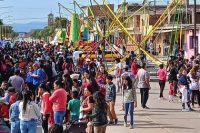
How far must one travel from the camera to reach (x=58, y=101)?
48.0 ft

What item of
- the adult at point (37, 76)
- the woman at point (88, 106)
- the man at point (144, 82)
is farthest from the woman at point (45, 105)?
the adult at point (37, 76)

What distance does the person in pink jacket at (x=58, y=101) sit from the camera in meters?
14.6

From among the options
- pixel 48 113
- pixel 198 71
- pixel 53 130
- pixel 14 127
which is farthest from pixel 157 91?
pixel 53 130

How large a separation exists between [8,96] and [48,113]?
1071 millimetres

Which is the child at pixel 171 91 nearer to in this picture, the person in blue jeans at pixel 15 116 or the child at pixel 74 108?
the child at pixel 74 108

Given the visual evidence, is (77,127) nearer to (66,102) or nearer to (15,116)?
(15,116)

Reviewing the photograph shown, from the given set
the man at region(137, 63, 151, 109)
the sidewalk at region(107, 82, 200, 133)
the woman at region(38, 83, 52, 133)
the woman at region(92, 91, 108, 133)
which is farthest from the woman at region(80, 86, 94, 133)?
the man at region(137, 63, 151, 109)

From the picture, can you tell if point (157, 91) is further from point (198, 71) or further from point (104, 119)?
point (104, 119)

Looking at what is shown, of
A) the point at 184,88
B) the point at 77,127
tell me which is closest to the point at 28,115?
the point at 77,127

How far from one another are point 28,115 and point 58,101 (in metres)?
2.11

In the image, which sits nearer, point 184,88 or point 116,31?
point 184,88

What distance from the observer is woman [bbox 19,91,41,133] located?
12578 millimetres

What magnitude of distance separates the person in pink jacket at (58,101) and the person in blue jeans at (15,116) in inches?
67.6

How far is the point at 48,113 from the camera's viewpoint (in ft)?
49.2
